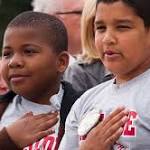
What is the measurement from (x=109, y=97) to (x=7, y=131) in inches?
30.1

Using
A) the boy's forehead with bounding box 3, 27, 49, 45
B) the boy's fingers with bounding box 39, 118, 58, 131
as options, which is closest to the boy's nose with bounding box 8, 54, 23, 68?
the boy's forehead with bounding box 3, 27, 49, 45

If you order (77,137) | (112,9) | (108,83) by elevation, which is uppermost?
(112,9)

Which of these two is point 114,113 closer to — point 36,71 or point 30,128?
point 30,128

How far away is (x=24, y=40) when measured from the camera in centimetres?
418

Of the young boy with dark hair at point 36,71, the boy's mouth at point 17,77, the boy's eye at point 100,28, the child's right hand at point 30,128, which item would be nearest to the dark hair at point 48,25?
the young boy with dark hair at point 36,71

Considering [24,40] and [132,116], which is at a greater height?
[24,40]

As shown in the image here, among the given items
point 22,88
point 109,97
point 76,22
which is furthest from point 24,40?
point 76,22

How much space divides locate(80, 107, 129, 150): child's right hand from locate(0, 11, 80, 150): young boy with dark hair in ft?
1.75

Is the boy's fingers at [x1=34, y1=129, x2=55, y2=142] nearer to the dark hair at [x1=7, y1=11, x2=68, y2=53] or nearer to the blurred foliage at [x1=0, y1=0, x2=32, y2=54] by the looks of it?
the dark hair at [x1=7, y1=11, x2=68, y2=53]

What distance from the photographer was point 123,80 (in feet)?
11.7

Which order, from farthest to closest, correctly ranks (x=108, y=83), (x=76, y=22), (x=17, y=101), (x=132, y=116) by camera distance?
(x=76, y=22)
(x=17, y=101)
(x=108, y=83)
(x=132, y=116)

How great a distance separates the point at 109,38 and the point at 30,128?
2.72 feet

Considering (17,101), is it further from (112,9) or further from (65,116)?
(112,9)

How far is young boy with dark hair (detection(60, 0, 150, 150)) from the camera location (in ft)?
11.0
